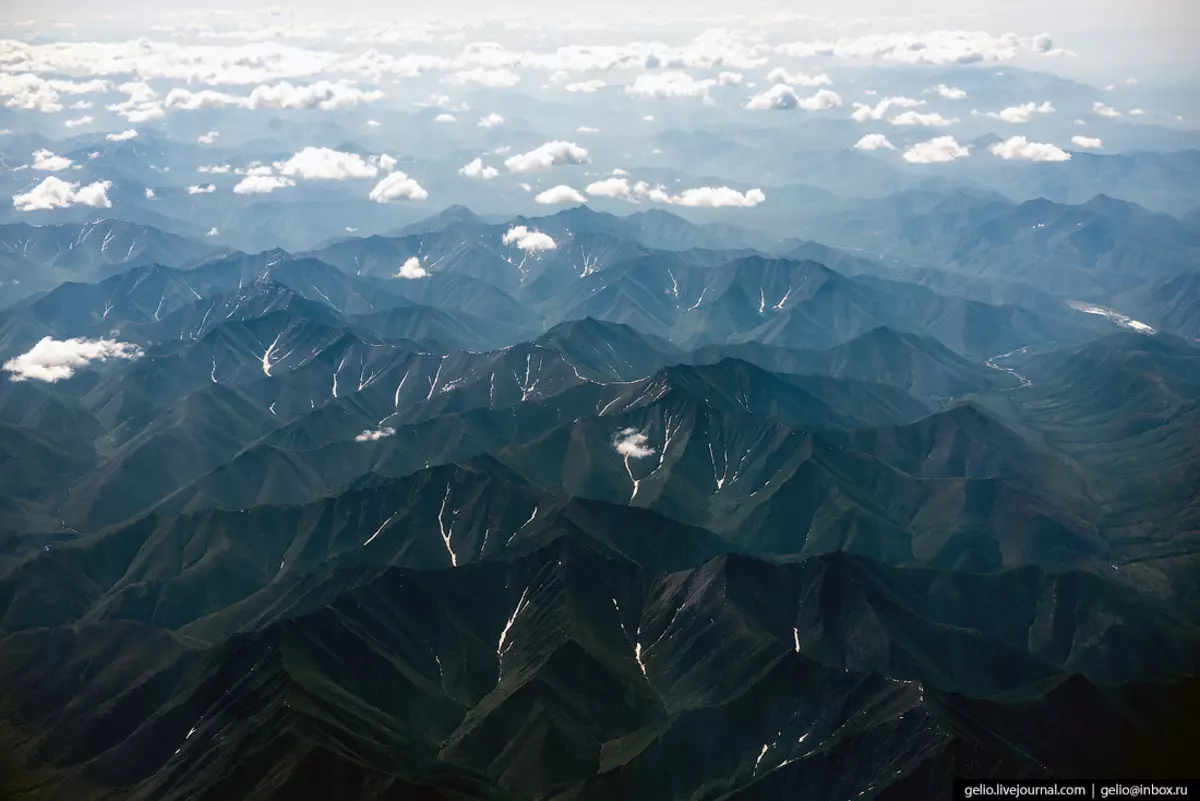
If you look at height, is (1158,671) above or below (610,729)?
below

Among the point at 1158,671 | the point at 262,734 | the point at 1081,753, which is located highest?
the point at 262,734

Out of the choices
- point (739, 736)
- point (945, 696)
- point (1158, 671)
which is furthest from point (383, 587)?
point (1158, 671)

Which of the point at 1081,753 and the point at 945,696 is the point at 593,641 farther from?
the point at 1081,753

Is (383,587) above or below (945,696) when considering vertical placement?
below

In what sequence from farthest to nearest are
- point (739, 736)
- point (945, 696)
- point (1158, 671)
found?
1. point (1158, 671)
2. point (739, 736)
3. point (945, 696)

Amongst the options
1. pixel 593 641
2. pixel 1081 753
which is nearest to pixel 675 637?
pixel 593 641

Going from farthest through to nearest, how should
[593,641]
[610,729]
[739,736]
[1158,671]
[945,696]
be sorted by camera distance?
[1158,671] < [593,641] < [610,729] < [739,736] < [945,696]

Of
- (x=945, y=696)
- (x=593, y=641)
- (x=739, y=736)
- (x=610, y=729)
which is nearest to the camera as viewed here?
(x=945, y=696)

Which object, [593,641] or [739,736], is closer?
[739,736]

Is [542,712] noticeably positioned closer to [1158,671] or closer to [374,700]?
[374,700]

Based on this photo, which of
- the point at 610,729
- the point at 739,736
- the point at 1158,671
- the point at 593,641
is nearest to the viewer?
the point at 739,736
